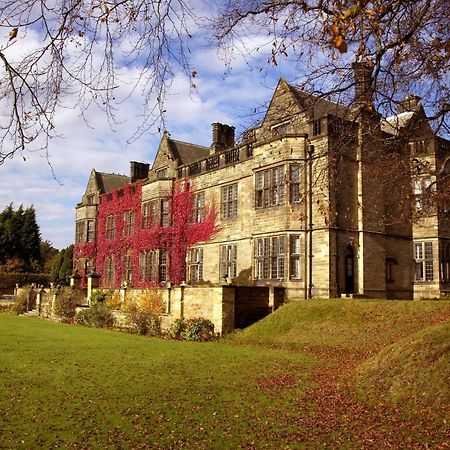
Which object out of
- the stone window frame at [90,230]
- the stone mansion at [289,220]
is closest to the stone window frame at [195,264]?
the stone mansion at [289,220]

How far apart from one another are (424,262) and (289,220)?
8.35 m

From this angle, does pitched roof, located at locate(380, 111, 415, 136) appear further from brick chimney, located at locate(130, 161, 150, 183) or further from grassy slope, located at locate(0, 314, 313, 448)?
brick chimney, located at locate(130, 161, 150, 183)

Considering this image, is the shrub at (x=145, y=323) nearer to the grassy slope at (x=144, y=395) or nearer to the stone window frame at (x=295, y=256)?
the grassy slope at (x=144, y=395)

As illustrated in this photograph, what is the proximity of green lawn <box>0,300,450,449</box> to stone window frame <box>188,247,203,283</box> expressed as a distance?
1224cm

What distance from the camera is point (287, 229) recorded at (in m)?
22.6

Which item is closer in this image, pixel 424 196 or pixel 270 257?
pixel 424 196

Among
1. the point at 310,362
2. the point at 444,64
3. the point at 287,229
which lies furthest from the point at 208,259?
the point at 444,64

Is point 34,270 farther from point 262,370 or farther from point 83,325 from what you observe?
point 262,370

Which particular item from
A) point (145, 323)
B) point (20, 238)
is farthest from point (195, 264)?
point (20, 238)

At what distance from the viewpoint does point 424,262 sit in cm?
2625

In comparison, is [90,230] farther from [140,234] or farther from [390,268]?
[390,268]

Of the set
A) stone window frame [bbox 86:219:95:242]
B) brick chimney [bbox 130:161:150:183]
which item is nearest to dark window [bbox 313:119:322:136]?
brick chimney [bbox 130:161:150:183]

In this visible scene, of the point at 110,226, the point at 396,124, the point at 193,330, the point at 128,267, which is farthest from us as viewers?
the point at 110,226

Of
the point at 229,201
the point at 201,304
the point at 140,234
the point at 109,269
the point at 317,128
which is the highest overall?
the point at 317,128
